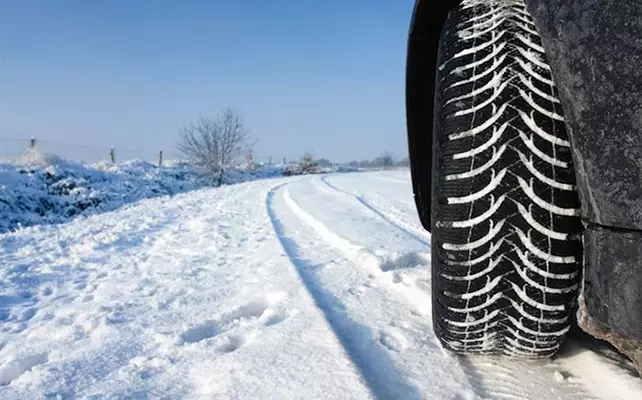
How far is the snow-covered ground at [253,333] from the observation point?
1104 millimetres

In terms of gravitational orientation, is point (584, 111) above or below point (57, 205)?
above

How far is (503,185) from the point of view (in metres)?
0.97

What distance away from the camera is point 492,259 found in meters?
1.01

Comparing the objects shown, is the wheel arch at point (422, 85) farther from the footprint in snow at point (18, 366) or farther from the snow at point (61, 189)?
the snow at point (61, 189)

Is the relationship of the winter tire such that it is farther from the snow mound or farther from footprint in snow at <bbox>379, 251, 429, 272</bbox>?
the snow mound

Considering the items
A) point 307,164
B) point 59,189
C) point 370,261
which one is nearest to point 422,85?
point 370,261

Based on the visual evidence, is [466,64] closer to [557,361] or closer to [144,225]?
[557,361]

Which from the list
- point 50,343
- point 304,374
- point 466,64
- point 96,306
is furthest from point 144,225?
point 466,64

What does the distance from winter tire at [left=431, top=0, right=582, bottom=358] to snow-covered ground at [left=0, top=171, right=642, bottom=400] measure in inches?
7.1

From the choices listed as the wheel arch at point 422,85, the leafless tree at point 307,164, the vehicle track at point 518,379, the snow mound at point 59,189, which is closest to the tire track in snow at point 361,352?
the vehicle track at point 518,379

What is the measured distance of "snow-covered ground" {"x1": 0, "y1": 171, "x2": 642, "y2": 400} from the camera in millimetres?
1104

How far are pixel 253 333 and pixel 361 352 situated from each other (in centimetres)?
41

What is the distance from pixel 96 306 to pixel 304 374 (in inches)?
46.9

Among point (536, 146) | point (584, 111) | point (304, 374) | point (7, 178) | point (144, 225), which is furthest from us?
point (7, 178)
